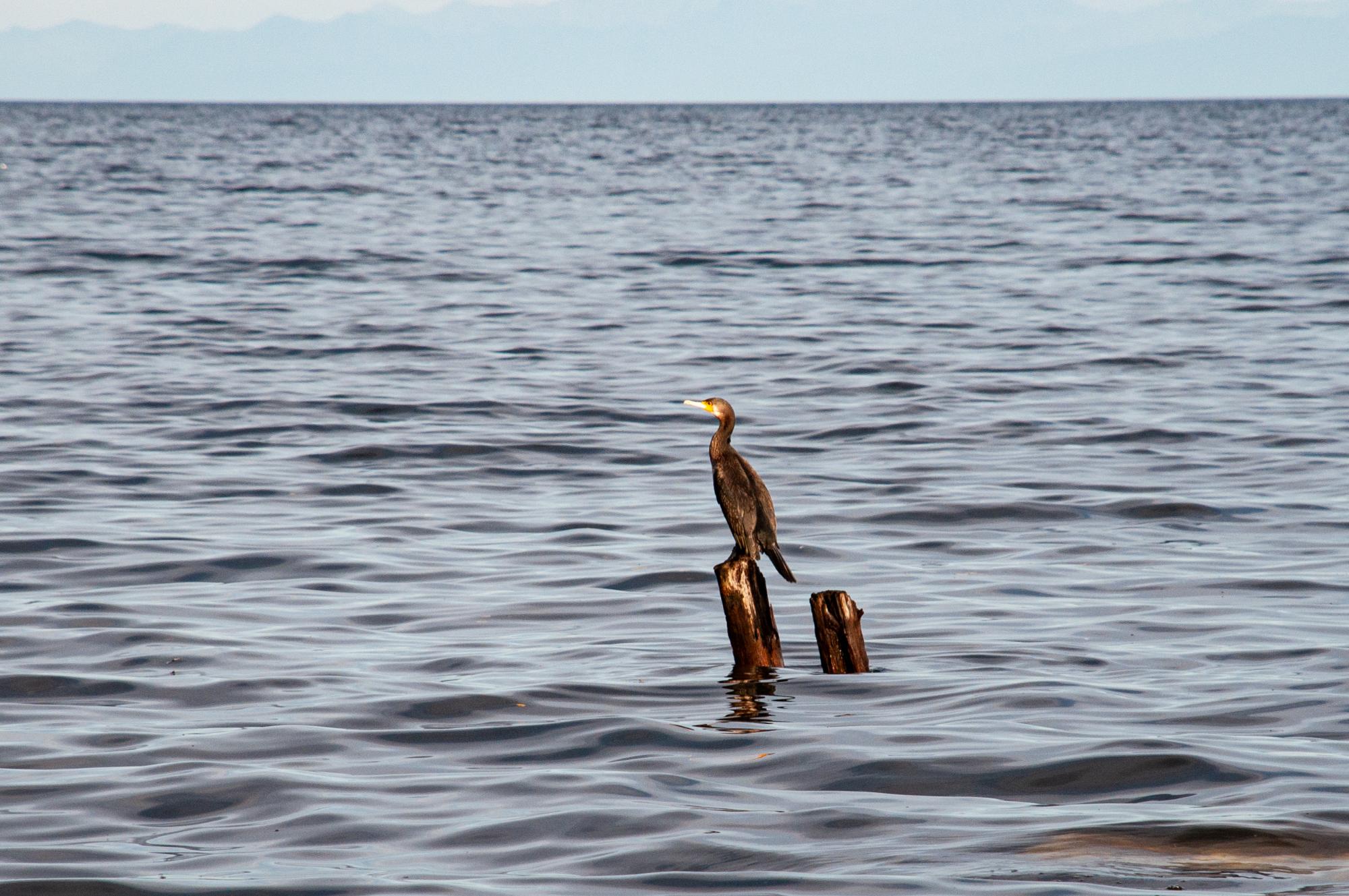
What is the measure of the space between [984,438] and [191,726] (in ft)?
33.7

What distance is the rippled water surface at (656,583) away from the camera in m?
6.29

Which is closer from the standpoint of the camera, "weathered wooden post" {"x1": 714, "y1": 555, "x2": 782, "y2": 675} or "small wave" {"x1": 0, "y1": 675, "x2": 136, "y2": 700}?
"small wave" {"x1": 0, "y1": 675, "x2": 136, "y2": 700}

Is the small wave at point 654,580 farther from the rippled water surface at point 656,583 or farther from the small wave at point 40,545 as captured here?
the small wave at point 40,545

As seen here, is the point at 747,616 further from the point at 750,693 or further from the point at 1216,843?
the point at 1216,843

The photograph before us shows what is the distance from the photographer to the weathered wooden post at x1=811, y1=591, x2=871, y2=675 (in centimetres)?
840

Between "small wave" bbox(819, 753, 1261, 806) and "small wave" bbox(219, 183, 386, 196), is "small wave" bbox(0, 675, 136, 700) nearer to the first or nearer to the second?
"small wave" bbox(819, 753, 1261, 806)

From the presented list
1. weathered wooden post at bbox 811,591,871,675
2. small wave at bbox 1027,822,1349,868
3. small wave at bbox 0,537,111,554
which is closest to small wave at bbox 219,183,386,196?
small wave at bbox 0,537,111,554

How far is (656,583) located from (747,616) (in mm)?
2413

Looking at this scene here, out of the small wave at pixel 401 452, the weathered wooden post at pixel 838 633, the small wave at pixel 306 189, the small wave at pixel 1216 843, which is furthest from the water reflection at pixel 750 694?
the small wave at pixel 306 189

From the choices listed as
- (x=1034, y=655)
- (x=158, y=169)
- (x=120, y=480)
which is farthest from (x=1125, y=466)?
(x=158, y=169)

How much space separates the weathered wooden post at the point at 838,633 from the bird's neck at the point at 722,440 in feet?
3.08

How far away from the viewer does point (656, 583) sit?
430 inches

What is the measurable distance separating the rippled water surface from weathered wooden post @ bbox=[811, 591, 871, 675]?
133 mm

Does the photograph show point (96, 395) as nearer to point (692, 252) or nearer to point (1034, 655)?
point (1034, 655)
